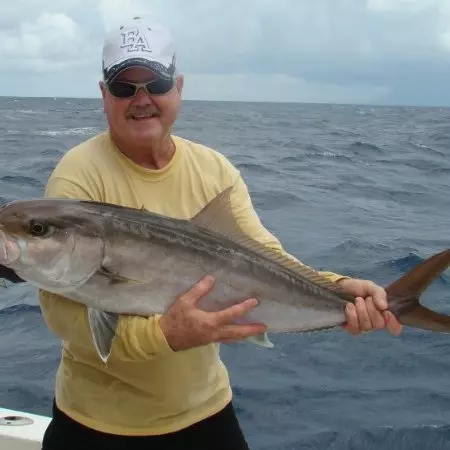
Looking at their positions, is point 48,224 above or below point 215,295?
above

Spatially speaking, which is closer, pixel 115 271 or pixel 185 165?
pixel 115 271

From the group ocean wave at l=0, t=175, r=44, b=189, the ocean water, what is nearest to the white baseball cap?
the ocean water

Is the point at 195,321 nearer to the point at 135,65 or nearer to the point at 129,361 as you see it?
the point at 129,361

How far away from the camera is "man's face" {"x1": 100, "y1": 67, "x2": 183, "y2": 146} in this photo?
9.70ft

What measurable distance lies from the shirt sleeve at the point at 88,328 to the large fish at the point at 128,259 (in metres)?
0.05

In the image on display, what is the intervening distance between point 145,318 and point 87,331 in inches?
8.9

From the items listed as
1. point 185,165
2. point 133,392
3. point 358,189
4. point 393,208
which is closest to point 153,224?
point 185,165

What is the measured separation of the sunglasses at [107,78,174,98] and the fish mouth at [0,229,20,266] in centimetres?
75

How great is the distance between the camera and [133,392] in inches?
118

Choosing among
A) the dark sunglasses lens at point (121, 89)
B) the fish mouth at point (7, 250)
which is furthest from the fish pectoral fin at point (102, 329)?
the dark sunglasses lens at point (121, 89)

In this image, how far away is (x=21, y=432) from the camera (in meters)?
4.32

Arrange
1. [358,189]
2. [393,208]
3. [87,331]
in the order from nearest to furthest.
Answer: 1. [87,331]
2. [393,208]
3. [358,189]

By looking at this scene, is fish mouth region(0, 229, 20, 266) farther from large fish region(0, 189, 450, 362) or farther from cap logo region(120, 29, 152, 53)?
cap logo region(120, 29, 152, 53)

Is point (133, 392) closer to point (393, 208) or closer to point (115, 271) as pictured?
point (115, 271)
